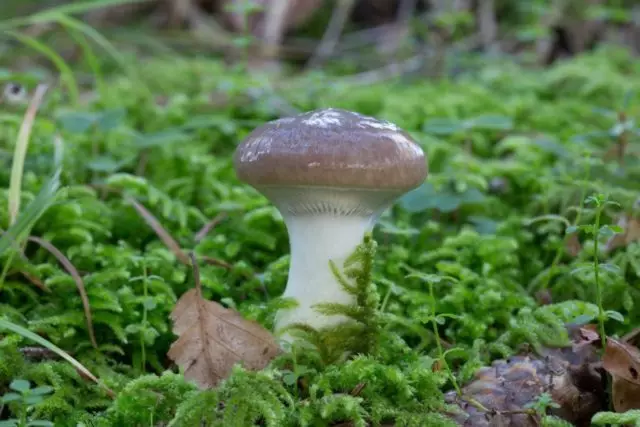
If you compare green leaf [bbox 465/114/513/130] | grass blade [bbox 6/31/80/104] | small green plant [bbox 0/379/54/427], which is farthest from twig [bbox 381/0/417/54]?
small green plant [bbox 0/379/54/427]

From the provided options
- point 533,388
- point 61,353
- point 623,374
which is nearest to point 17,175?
point 61,353

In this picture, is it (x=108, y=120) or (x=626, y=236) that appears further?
(x=108, y=120)

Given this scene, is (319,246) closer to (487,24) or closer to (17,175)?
(17,175)

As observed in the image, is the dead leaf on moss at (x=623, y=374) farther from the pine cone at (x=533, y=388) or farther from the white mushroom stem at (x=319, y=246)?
the white mushroom stem at (x=319, y=246)

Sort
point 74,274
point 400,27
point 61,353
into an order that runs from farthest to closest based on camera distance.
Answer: point 400,27
point 74,274
point 61,353

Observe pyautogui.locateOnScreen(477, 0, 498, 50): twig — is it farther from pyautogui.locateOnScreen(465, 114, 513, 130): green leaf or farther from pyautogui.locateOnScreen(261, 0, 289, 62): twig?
pyautogui.locateOnScreen(465, 114, 513, 130): green leaf

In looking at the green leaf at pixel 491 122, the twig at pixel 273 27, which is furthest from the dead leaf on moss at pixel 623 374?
the twig at pixel 273 27

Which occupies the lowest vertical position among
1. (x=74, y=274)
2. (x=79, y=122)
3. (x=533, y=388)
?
(x=533, y=388)
